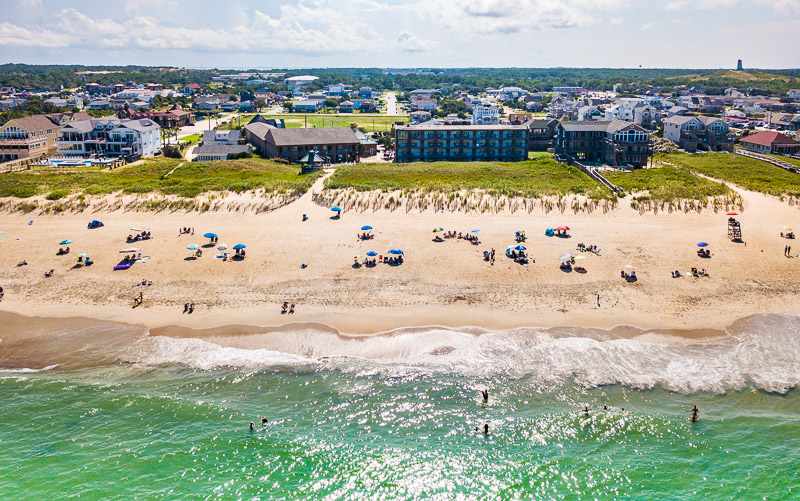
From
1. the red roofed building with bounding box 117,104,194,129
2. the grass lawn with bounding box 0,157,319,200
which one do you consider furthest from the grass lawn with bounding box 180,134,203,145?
the grass lawn with bounding box 0,157,319,200

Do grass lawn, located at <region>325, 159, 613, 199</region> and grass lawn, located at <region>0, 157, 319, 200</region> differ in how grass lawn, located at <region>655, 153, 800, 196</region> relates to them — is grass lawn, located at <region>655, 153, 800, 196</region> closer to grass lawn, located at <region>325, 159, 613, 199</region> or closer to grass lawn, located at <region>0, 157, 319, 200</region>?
grass lawn, located at <region>325, 159, 613, 199</region>

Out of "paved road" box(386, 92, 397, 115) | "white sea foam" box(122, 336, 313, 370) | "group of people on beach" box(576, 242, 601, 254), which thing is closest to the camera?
"white sea foam" box(122, 336, 313, 370)

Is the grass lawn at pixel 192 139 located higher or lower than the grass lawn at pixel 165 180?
higher

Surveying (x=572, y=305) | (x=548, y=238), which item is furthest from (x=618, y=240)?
(x=572, y=305)

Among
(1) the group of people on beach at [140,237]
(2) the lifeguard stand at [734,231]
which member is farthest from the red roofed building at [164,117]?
(2) the lifeguard stand at [734,231]

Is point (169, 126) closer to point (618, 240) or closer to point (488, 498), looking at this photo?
point (618, 240)

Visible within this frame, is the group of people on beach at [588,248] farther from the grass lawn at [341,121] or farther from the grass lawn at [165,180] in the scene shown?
the grass lawn at [341,121]
